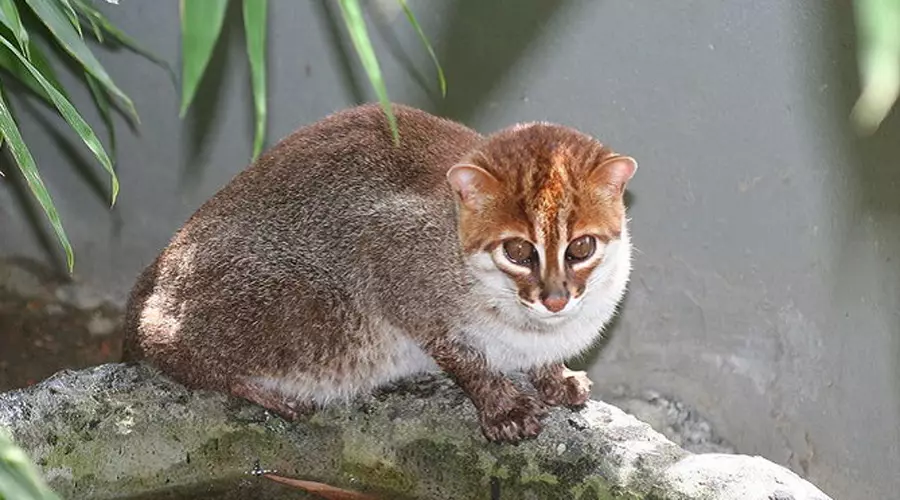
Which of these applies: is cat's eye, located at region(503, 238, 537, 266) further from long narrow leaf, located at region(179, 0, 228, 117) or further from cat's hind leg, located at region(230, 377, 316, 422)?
long narrow leaf, located at region(179, 0, 228, 117)

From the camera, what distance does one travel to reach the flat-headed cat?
9.00 ft

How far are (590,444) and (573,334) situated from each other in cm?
31

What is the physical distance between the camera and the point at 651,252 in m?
3.86

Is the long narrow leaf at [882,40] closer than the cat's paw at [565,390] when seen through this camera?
Yes

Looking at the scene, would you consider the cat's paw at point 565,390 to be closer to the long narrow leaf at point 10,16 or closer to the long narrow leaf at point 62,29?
the long narrow leaf at point 62,29

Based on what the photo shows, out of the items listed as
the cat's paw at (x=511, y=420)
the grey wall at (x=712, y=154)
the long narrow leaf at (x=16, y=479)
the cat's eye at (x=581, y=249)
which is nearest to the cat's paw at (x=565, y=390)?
the cat's paw at (x=511, y=420)

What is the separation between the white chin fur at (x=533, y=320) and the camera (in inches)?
105

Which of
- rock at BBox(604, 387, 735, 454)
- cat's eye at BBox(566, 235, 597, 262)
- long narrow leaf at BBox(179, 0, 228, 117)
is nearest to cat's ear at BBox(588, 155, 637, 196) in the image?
cat's eye at BBox(566, 235, 597, 262)

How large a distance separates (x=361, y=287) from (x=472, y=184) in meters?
0.46

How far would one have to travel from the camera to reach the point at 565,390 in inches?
113

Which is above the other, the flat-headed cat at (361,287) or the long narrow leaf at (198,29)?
the long narrow leaf at (198,29)

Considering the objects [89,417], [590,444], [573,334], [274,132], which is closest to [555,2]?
[274,132]

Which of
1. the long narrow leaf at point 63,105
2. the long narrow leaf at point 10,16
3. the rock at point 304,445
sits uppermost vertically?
the long narrow leaf at point 10,16

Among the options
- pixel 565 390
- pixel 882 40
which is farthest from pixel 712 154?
pixel 882 40
